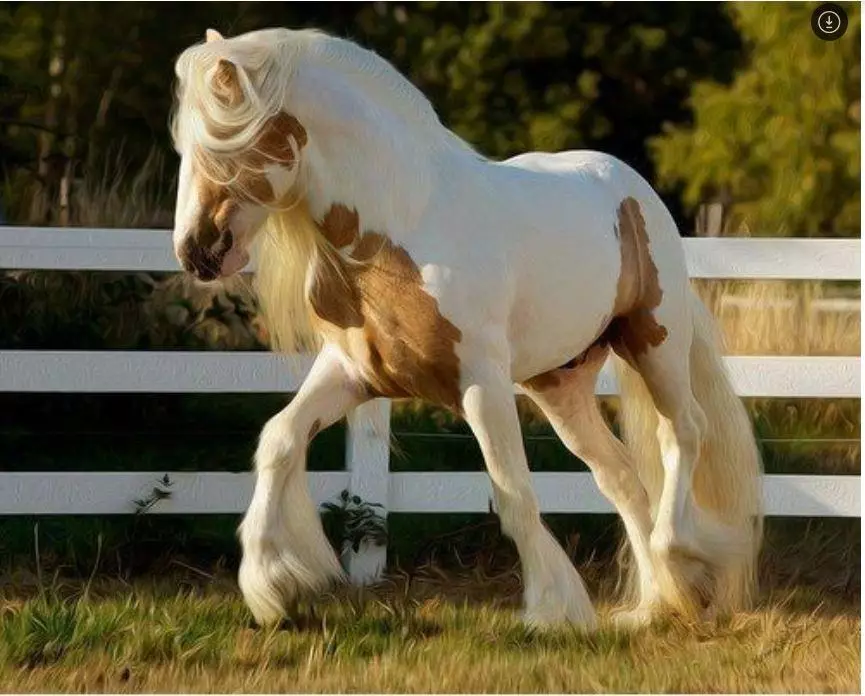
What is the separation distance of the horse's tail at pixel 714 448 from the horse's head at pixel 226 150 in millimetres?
1636

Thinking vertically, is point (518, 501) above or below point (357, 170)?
below

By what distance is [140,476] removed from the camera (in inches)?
254

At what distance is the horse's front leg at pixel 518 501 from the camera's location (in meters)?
4.93

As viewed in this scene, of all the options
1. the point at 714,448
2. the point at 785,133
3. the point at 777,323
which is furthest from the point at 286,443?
the point at 785,133

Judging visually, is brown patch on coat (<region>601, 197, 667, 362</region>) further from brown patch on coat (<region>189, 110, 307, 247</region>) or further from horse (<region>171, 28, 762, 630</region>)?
brown patch on coat (<region>189, 110, 307, 247</region>)

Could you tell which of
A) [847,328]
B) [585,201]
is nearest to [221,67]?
[585,201]

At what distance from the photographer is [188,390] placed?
6496 millimetres

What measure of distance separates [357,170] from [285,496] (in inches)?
39.3

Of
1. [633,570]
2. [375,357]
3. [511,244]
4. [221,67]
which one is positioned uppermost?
[221,67]

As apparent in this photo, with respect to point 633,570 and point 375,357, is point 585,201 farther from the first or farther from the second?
point 633,570

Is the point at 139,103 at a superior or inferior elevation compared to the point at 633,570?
superior

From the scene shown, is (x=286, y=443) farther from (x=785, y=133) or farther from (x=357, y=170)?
(x=785, y=133)

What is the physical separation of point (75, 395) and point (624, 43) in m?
11.0

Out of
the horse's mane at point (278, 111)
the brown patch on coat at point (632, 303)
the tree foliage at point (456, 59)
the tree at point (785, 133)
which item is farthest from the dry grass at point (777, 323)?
the tree foliage at point (456, 59)
